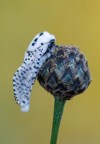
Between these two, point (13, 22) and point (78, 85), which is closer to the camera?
point (78, 85)

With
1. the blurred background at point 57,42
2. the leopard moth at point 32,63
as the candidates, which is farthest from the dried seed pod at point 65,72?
the blurred background at point 57,42

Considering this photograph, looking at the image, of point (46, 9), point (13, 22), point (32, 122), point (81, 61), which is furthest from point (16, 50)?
point (81, 61)

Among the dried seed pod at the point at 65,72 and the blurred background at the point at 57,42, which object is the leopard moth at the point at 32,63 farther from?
the blurred background at the point at 57,42

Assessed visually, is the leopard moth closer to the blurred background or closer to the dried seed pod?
the dried seed pod

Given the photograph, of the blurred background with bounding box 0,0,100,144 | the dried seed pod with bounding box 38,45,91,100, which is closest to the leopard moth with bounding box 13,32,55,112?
the dried seed pod with bounding box 38,45,91,100

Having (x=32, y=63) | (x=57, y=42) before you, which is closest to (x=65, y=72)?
(x=32, y=63)

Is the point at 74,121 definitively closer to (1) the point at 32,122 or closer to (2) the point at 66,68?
(1) the point at 32,122
